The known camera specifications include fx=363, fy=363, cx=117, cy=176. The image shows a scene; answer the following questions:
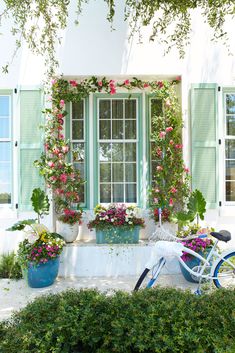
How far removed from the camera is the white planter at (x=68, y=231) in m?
5.99

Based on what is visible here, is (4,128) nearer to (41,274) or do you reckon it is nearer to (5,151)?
(5,151)

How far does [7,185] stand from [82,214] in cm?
141

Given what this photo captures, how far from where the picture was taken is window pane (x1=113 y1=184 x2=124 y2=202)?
6.63 meters

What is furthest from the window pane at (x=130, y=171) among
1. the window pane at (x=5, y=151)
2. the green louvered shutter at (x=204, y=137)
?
the window pane at (x=5, y=151)

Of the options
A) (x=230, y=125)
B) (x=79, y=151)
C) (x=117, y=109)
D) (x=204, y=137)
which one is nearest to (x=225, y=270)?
(x=204, y=137)

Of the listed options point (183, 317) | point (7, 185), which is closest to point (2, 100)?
point (7, 185)

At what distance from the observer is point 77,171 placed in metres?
6.26

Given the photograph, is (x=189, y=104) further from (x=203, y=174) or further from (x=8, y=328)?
(x=8, y=328)

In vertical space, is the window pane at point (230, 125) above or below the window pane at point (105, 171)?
above

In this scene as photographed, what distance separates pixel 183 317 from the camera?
8.52 feet

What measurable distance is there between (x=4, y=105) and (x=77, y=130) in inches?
52.9

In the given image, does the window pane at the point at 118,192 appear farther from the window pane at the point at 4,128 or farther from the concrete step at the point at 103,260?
the window pane at the point at 4,128

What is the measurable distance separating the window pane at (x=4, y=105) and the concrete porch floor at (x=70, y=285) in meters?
2.83

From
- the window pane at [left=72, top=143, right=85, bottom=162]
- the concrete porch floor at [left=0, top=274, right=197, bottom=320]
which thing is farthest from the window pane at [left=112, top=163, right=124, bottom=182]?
the concrete porch floor at [left=0, top=274, right=197, bottom=320]
